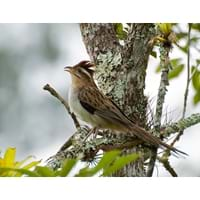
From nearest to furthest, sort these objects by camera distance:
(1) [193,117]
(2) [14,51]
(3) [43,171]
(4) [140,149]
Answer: (3) [43,171] → (4) [140,149] → (1) [193,117] → (2) [14,51]

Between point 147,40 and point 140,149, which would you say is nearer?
point 140,149

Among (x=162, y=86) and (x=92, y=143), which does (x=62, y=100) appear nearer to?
(x=92, y=143)

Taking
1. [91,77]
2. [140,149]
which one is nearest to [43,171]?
[140,149]

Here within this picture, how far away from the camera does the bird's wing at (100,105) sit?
1.32 meters

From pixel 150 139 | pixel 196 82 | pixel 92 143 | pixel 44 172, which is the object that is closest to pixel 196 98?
pixel 196 82

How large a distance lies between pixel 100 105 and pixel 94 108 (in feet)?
0.09

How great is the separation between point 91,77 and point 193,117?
0.28 metres

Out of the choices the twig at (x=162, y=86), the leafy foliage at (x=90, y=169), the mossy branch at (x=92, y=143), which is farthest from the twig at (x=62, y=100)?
the leafy foliage at (x=90, y=169)

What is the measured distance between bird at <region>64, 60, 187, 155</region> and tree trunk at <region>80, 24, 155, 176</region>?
2 cm

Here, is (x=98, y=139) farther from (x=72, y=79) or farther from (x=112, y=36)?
(x=112, y=36)

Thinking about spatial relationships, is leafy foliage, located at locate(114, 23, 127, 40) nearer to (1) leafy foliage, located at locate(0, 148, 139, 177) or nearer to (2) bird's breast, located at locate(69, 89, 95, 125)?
(2) bird's breast, located at locate(69, 89, 95, 125)

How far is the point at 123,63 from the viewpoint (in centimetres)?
138

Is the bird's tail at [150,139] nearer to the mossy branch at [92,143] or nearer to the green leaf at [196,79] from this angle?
the mossy branch at [92,143]

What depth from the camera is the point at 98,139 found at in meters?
1.35
